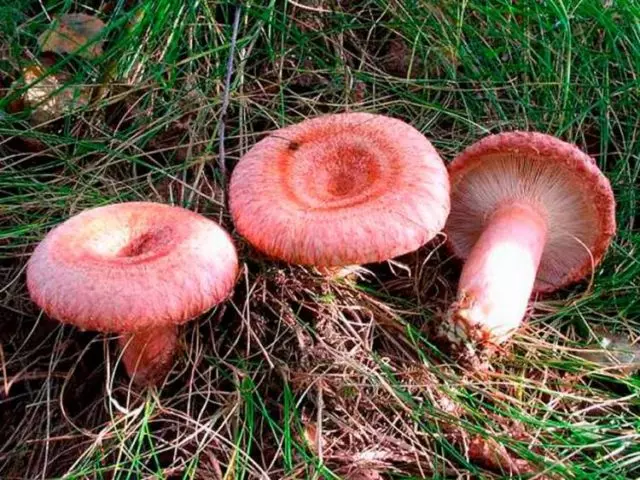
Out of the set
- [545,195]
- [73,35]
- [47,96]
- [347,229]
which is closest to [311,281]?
[347,229]

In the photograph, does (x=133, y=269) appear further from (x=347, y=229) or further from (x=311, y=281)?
(x=311, y=281)

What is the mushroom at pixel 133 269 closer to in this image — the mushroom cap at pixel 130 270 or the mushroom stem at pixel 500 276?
the mushroom cap at pixel 130 270

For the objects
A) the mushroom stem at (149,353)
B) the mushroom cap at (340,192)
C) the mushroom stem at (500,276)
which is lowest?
the mushroom stem at (149,353)

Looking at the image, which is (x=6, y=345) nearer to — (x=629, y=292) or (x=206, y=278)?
(x=206, y=278)

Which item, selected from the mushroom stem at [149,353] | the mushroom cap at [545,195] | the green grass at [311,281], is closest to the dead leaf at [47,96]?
the green grass at [311,281]

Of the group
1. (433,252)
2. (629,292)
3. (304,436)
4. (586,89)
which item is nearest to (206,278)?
(304,436)

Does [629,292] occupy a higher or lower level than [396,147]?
lower

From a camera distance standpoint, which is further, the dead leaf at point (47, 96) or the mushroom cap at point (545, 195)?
the dead leaf at point (47, 96)

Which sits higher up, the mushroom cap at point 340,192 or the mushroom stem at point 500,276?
the mushroom cap at point 340,192
